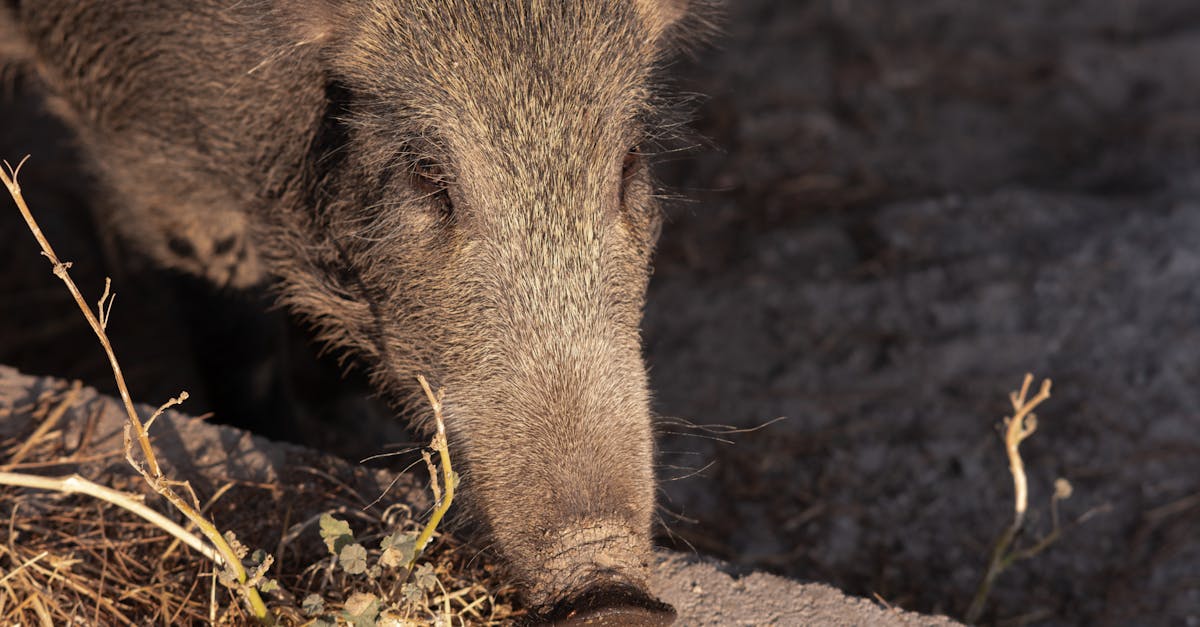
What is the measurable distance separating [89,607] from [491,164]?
3.68ft

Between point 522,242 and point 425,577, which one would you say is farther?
point 522,242

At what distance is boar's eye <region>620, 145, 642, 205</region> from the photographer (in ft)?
7.79

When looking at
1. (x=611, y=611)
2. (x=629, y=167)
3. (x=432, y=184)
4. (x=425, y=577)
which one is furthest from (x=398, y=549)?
(x=629, y=167)

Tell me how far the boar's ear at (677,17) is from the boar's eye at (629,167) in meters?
0.29

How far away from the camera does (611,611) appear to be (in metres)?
1.83

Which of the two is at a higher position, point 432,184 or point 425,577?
point 432,184

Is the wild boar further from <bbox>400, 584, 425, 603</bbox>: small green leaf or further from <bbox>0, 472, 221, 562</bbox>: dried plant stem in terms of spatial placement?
<bbox>0, 472, 221, 562</bbox>: dried plant stem

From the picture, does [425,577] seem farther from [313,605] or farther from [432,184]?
[432,184]

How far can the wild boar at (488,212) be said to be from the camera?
199 cm

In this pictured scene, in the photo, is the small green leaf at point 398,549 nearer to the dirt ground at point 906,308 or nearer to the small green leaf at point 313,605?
the small green leaf at point 313,605

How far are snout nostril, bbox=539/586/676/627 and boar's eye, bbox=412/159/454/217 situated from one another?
2.84 feet

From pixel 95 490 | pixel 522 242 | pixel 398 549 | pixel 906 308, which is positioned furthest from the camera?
pixel 906 308

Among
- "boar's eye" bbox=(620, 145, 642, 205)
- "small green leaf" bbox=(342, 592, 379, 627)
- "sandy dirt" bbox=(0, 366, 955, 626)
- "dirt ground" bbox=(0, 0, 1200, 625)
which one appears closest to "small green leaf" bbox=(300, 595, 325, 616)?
"small green leaf" bbox=(342, 592, 379, 627)

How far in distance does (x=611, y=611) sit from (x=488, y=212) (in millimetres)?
823
